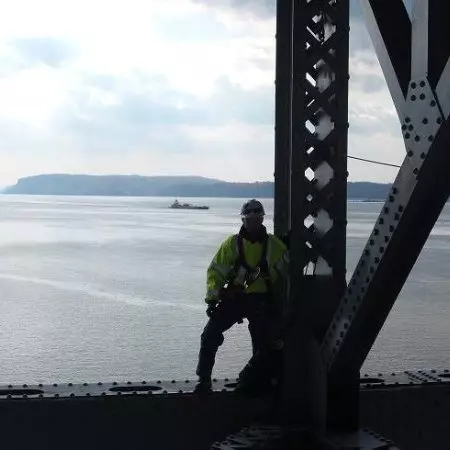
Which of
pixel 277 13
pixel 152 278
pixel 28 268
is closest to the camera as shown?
pixel 277 13

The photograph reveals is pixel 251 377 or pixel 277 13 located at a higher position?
pixel 277 13

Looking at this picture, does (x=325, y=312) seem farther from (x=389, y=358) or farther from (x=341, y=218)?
(x=389, y=358)

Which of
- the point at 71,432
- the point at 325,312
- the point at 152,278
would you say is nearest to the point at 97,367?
the point at 71,432

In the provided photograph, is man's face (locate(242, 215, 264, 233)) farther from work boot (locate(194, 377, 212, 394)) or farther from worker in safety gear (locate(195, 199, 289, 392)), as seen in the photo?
work boot (locate(194, 377, 212, 394))

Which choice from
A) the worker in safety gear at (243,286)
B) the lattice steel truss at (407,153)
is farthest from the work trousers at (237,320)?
the lattice steel truss at (407,153)

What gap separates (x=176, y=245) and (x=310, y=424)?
95.1 feet

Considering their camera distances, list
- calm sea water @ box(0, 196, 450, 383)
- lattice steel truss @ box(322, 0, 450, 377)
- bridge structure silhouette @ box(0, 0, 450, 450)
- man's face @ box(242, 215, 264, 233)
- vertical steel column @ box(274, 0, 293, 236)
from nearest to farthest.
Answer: lattice steel truss @ box(322, 0, 450, 377)
bridge structure silhouette @ box(0, 0, 450, 450)
vertical steel column @ box(274, 0, 293, 236)
man's face @ box(242, 215, 264, 233)
calm sea water @ box(0, 196, 450, 383)

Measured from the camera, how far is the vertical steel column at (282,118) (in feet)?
17.5

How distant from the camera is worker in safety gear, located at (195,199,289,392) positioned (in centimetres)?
547

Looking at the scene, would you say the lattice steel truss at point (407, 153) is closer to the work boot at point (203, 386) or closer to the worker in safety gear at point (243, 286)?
the worker in safety gear at point (243, 286)

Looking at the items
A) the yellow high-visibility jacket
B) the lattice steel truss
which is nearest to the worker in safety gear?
the yellow high-visibility jacket

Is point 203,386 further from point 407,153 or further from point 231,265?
point 407,153

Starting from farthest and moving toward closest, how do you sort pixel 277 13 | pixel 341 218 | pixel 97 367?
pixel 97 367, pixel 277 13, pixel 341 218

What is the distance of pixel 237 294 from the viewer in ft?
18.4
